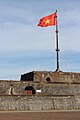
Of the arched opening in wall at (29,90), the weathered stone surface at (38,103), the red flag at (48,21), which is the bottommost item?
the weathered stone surface at (38,103)

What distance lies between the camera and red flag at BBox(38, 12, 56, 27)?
3765 cm

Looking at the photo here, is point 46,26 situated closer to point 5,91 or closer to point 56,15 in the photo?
point 56,15

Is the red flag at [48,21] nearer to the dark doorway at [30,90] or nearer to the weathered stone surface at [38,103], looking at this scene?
the dark doorway at [30,90]

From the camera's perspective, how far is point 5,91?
3572cm

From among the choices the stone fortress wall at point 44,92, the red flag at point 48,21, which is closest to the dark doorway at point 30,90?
the stone fortress wall at point 44,92

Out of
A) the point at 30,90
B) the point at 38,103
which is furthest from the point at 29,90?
the point at 38,103

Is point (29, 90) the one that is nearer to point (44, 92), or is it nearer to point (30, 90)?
point (30, 90)

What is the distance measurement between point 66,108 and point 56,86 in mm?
3384

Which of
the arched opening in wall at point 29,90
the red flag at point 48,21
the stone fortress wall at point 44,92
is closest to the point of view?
the stone fortress wall at point 44,92

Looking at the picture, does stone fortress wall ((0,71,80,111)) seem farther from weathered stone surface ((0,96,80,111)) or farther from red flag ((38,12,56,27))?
red flag ((38,12,56,27))

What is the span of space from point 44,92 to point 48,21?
7.89m

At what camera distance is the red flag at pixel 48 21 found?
37.6 m

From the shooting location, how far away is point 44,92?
122ft

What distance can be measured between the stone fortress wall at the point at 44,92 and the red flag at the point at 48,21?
5.38 metres
